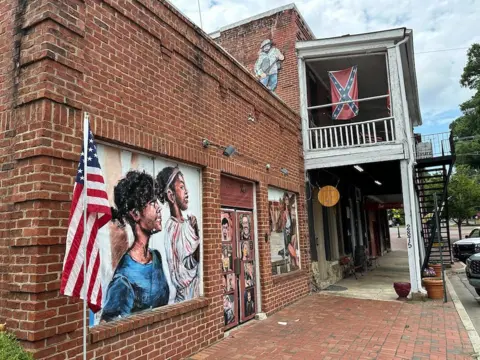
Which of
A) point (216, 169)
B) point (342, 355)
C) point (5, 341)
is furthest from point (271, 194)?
point (5, 341)

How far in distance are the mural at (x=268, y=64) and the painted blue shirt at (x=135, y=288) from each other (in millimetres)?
7945

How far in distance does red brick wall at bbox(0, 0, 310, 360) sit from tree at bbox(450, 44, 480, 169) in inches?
1290

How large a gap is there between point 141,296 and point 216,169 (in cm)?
252

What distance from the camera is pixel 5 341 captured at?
10.7 feet

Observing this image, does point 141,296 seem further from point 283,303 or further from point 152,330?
point 283,303

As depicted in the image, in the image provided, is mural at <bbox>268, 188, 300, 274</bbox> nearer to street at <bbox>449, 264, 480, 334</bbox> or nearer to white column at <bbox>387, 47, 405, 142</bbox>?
white column at <bbox>387, 47, 405, 142</bbox>

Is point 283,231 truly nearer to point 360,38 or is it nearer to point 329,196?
point 329,196

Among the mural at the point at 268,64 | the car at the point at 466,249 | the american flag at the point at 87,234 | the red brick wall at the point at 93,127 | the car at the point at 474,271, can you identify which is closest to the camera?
the american flag at the point at 87,234

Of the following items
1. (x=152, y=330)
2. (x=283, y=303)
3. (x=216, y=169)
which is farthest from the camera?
(x=283, y=303)

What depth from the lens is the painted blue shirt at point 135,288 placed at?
4367mm

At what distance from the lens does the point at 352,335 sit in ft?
20.7

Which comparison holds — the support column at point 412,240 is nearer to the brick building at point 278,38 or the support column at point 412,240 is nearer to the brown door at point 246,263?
the brick building at point 278,38

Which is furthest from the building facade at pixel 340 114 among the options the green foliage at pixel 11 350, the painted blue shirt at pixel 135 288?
the green foliage at pixel 11 350

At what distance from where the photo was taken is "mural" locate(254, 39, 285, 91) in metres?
11.5
